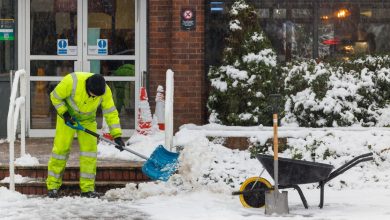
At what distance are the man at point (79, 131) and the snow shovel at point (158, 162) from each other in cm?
15

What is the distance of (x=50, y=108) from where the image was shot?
15008mm

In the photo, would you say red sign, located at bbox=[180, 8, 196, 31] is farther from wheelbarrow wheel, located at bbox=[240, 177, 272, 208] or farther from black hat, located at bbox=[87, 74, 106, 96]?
wheelbarrow wheel, located at bbox=[240, 177, 272, 208]

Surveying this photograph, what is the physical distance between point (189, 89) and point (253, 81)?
1404mm

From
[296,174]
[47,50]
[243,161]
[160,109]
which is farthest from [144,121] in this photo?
[296,174]

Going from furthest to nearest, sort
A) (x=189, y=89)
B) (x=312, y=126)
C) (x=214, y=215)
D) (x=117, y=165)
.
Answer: (x=189, y=89), (x=312, y=126), (x=117, y=165), (x=214, y=215)

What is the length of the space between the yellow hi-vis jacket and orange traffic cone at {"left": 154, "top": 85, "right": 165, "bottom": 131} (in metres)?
2.75

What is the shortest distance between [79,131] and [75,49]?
4591mm

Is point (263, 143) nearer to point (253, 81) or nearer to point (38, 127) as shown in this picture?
point (253, 81)

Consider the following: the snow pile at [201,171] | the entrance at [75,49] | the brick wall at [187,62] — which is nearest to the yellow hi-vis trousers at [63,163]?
the snow pile at [201,171]

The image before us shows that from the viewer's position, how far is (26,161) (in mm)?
11406

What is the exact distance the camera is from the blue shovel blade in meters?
10.5

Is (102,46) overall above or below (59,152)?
above

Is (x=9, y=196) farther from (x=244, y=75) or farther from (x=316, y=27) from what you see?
(x=316, y=27)

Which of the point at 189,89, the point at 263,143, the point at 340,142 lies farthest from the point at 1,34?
the point at 340,142
